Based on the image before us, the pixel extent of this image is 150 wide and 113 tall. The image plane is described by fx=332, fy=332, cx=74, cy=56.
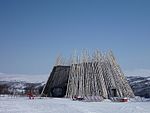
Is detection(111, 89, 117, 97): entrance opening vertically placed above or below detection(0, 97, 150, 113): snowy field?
above

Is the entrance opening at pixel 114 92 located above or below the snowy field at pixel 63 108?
above

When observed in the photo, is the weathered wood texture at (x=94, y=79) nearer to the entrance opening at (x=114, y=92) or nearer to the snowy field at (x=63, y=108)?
the entrance opening at (x=114, y=92)

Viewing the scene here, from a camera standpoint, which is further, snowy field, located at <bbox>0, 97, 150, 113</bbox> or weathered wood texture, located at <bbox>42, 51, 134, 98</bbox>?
weathered wood texture, located at <bbox>42, 51, 134, 98</bbox>

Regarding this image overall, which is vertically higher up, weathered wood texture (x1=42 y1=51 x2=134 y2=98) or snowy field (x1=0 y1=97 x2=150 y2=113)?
weathered wood texture (x1=42 y1=51 x2=134 y2=98)

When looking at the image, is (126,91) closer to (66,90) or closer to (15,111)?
(66,90)

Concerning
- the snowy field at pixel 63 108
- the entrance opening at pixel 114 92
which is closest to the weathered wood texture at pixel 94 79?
the entrance opening at pixel 114 92

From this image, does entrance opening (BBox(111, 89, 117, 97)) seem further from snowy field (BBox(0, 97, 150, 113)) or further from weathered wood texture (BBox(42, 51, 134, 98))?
snowy field (BBox(0, 97, 150, 113))

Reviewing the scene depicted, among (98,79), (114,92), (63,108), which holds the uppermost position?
(98,79)

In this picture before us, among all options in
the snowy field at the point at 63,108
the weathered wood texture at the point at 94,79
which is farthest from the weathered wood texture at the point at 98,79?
the snowy field at the point at 63,108

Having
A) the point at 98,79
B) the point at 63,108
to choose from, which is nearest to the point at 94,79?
the point at 98,79

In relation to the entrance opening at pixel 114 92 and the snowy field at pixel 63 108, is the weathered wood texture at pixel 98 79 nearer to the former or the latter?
the entrance opening at pixel 114 92

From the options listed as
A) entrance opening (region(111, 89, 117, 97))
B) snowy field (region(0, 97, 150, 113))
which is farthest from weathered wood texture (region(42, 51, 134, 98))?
snowy field (region(0, 97, 150, 113))

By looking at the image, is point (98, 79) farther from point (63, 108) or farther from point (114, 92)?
point (63, 108)

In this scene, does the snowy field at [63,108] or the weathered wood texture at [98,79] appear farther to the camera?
the weathered wood texture at [98,79]
